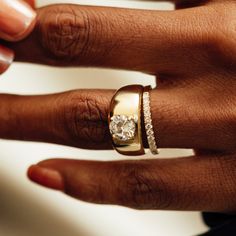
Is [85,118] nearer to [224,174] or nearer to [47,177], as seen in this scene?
[47,177]

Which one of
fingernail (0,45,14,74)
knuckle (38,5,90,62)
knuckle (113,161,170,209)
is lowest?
knuckle (113,161,170,209)

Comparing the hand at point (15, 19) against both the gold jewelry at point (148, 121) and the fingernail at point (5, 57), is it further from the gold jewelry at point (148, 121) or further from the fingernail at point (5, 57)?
the gold jewelry at point (148, 121)

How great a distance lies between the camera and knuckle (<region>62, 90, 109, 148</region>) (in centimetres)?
69

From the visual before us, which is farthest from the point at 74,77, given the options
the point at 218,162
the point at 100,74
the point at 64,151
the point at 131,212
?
the point at 218,162

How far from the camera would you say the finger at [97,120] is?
0.67 meters

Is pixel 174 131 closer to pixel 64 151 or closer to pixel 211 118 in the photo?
pixel 211 118

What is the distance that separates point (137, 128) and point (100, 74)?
0.41m

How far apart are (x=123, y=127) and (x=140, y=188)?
0.37ft

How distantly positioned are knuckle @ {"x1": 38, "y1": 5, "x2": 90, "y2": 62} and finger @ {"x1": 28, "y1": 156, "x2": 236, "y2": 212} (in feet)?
0.58

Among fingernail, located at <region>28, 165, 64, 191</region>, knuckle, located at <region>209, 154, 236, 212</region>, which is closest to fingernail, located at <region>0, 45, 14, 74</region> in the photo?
fingernail, located at <region>28, 165, 64, 191</region>

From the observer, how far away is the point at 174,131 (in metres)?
0.68

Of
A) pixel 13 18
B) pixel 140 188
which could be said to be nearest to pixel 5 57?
pixel 13 18

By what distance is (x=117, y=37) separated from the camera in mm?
697

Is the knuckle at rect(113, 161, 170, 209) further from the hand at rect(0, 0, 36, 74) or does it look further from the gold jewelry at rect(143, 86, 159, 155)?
the hand at rect(0, 0, 36, 74)
